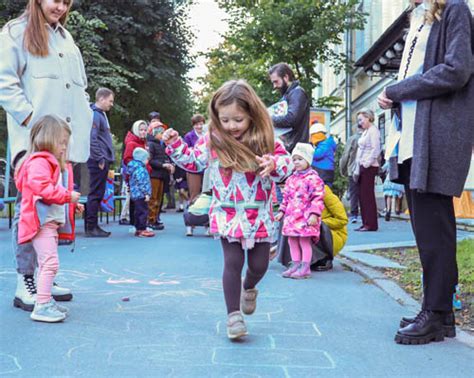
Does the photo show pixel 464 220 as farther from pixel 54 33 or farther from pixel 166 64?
pixel 166 64

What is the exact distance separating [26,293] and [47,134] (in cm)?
109

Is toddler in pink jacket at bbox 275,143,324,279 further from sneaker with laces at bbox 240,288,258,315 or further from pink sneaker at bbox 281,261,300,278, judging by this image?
sneaker with laces at bbox 240,288,258,315

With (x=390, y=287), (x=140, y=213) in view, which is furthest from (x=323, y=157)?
(x=390, y=287)

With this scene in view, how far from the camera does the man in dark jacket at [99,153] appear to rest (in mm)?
9727

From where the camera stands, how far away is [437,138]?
12.6 feet

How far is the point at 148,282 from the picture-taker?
234 inches

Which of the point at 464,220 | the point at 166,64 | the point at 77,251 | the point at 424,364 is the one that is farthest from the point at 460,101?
the point at 166,64

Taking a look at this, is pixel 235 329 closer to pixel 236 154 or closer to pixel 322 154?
pixel 236 154

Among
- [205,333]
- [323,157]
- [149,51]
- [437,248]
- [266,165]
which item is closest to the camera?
[266,165]

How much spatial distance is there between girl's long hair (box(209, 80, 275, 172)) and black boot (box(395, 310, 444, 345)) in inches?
49.3

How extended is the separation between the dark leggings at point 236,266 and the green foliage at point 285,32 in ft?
57.8

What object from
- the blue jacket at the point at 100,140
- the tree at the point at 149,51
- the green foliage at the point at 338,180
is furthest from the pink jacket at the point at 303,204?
the tree at the point at 149,51

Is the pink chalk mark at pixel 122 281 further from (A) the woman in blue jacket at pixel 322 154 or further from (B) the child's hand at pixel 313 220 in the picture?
(A) the woman in blue jacket at pixel 322 154

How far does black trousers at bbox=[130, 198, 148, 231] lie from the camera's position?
33.5ft
